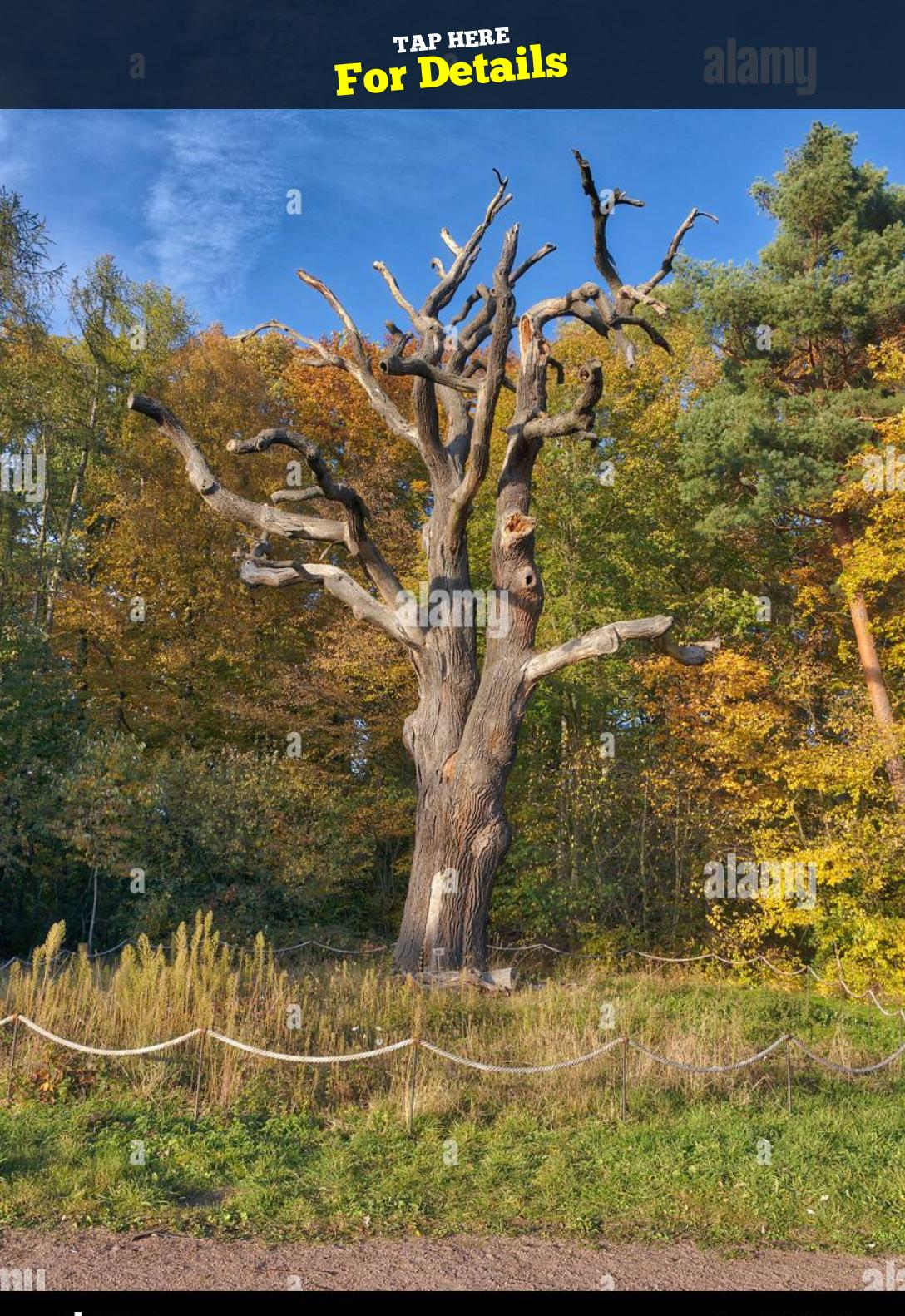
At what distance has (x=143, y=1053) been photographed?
26.9 ft

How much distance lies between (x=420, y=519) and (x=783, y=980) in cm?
1239

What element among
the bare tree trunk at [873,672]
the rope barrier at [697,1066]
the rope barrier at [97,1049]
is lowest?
the rope barrier at [697,1066]

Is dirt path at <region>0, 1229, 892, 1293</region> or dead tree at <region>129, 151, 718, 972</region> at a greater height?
dead tree at <region>129, 151, 718, 972</region>

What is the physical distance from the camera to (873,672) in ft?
54.1

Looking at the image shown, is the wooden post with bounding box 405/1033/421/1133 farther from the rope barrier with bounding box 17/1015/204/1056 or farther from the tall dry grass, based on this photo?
the rope barrier with bounding box 17/1015/204/1056

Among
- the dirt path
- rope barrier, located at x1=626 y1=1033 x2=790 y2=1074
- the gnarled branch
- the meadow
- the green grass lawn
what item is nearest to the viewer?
the dirt path

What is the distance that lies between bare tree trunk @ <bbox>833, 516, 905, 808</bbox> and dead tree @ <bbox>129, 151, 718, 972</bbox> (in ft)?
12.7

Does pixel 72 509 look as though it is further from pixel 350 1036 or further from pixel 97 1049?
pixel 97 1049

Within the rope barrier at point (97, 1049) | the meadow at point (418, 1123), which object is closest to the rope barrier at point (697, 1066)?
the meadow at point (418, 1123)

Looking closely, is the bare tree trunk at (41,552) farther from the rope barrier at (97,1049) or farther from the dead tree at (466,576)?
the rope barrier at (97,1049)

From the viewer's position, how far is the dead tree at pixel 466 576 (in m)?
12.4

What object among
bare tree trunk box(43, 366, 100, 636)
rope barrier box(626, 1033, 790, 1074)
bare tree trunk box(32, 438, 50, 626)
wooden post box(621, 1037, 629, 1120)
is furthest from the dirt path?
bare tree trunk box(43, 366, 100, 636)

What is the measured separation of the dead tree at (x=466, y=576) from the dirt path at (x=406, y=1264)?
261 inches

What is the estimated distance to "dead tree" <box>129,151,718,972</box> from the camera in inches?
487
